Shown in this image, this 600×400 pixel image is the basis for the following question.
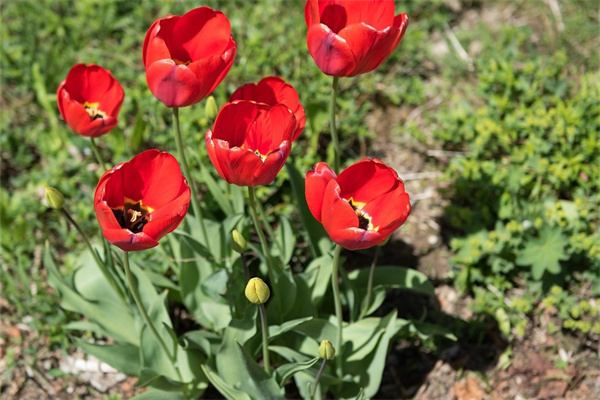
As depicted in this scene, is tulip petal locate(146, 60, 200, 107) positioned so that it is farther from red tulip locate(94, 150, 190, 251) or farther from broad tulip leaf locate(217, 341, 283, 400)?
broad tulip leaf locate(217, 341, 283, 400)

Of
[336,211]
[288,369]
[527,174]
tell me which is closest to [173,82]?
[336,211]

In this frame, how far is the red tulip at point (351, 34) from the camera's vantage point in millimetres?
1666

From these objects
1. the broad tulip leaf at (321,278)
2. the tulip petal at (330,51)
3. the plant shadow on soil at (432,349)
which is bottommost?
the plant shadow on soil at (432,349)

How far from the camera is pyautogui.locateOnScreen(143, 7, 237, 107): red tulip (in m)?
1.63

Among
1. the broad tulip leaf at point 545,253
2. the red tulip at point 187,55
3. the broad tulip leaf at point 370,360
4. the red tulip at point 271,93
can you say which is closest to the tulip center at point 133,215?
the red tulip at point 187,55

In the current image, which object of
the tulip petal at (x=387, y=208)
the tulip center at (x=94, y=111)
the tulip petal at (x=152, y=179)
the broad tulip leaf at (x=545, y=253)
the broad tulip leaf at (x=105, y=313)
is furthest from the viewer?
the broad tulip leaf at (x=545, y=253)

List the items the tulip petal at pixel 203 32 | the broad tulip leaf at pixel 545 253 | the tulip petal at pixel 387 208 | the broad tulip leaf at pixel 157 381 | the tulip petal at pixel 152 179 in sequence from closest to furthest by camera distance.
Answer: the tulip petal at pixel 387 208
the tulip petal at pixel 152 179
the tulip petal at pixel 203 32
the broad tulip leaf at pixel 157 381
the broad tulip leaf at pixel 545 253

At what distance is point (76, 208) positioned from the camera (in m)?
2.97

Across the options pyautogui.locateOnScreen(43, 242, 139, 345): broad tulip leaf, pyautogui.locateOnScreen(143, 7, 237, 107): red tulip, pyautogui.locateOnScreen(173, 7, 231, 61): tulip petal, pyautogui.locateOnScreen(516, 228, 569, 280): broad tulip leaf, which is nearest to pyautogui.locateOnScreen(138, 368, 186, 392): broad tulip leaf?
pyautogui.locateOnScreen(43, 242, 139, 345): broad tulip leaf

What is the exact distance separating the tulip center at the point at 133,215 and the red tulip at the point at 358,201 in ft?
1.52

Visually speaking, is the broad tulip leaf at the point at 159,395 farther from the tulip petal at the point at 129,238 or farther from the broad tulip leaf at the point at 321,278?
the tulip petal at the point at 129,238

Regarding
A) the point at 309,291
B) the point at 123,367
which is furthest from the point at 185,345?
the point at 309,291

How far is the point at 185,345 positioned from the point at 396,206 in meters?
0.82

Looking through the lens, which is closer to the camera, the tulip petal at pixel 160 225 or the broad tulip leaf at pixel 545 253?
the tulip petal at pixel 160 225
